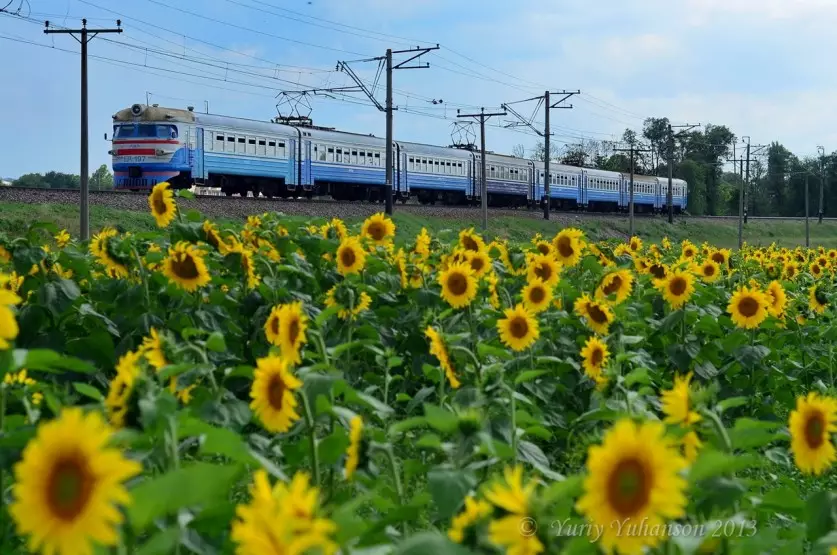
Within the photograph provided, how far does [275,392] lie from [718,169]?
104m

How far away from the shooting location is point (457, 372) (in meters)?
3.81

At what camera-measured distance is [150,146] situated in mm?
27547

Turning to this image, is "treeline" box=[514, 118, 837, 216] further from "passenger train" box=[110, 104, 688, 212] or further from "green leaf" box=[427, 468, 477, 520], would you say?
"green leaf" box=[427, 468, 477, 520]

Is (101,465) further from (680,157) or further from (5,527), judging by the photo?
(680,157)

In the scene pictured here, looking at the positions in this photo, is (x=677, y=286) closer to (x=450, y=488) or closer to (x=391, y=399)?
(x=391, y=399)

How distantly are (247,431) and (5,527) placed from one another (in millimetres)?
2911

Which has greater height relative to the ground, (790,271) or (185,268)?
(185,268)

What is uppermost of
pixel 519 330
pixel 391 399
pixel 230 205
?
pixel 230 205

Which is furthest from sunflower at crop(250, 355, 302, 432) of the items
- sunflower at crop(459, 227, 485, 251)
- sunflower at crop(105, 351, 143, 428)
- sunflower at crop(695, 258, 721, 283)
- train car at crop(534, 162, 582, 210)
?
train car at crop(534, 162, 582, 210)

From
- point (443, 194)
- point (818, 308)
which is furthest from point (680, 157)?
point (818, 308)

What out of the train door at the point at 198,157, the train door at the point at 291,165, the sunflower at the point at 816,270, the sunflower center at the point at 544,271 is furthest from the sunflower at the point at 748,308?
the train door at the point at 291,165

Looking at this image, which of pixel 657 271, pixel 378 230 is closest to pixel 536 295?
pixel 378 230

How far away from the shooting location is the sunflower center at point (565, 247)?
637 centimetres

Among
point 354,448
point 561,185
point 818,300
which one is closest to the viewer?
point 354,448
